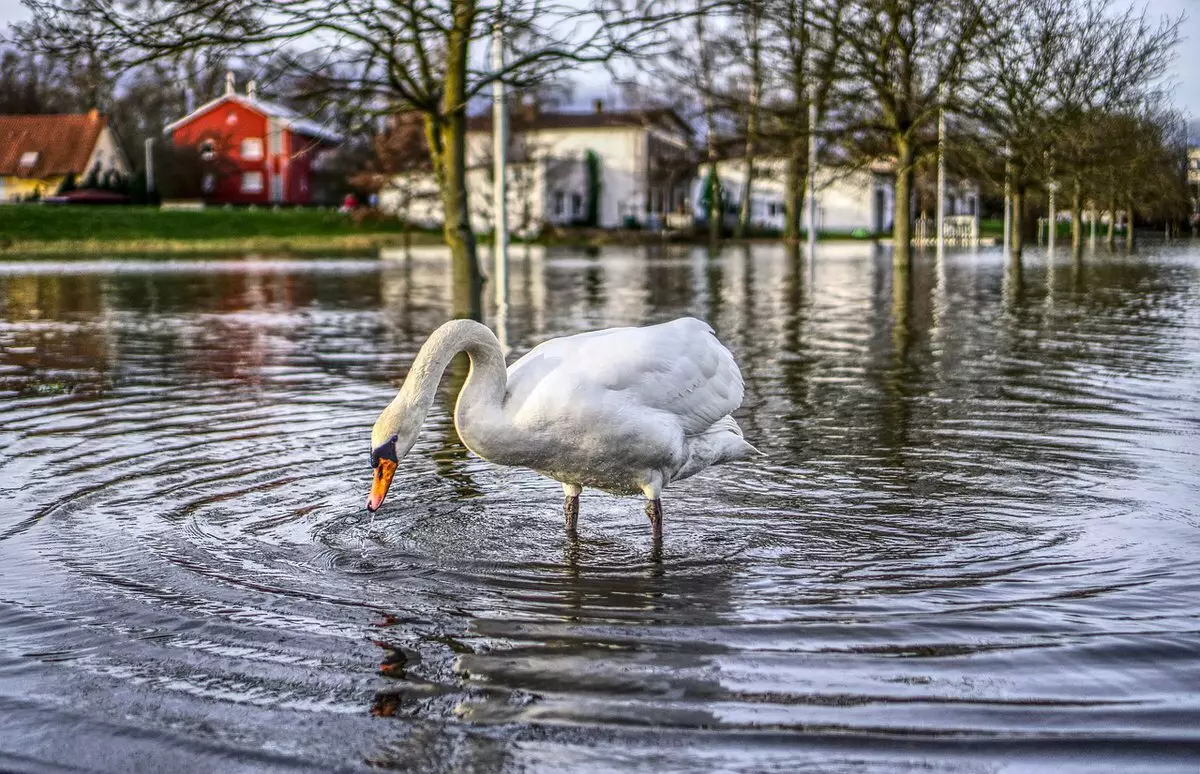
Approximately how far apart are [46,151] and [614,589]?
3386 inches

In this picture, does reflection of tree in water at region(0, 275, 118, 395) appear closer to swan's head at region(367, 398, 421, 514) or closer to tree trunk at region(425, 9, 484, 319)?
tree trunk at region(425, 9, 484, 319)

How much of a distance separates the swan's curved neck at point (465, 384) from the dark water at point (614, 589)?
67cm

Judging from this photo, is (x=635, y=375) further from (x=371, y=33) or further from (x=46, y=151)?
(x=46, y=151)

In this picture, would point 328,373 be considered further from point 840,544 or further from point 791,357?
point 840,544

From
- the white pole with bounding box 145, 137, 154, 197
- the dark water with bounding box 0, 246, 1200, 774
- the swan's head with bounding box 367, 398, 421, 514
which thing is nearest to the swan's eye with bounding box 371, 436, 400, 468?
the swan's head with bounding box 367, 398, 421, 514

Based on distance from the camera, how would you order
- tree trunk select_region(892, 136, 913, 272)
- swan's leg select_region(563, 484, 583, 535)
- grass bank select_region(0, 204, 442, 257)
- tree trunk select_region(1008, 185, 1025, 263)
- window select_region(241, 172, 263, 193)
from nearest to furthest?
swan's leg select_region(563, 484, 583, 535)
tree trunk select_region(892, 136, 913, 272)
tree trunk select_region(1008, 185, 1025, 263)
grass bank select_region(0, 204, 442, 257)
window select_region(241, 172, 263, 193)

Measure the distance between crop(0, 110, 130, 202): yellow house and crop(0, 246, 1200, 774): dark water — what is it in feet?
249

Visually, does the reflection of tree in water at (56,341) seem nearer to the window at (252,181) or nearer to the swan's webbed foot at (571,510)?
the swan's webbed foot at (571,510)

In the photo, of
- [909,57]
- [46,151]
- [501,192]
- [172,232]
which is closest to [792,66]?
A: [909,57]

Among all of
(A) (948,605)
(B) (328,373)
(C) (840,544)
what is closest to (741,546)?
(C) (840,544)

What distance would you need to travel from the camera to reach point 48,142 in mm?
83750

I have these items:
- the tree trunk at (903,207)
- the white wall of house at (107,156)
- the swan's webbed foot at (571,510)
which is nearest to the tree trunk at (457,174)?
the swan's webbed foot at (571,510)

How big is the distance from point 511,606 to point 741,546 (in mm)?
1373

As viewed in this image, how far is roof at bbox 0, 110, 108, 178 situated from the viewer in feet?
268
